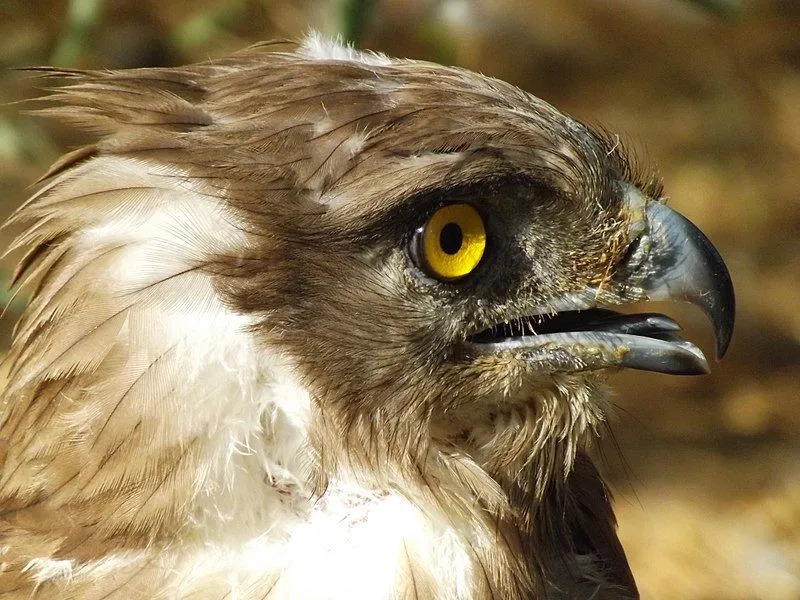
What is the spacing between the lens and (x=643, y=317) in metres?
2.03

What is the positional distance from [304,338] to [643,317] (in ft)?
2.12

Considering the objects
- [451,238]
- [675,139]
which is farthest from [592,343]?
[675,139]

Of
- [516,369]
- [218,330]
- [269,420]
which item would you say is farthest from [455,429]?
[218,330]

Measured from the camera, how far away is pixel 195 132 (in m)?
1.85

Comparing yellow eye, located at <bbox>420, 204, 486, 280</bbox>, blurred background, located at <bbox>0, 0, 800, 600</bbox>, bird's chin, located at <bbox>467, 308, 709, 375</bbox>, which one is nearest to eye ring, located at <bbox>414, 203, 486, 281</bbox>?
yellow eye, located at <bbox>420, 204, 486, 280</bbox>

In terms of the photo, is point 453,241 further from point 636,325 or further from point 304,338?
point 636,325

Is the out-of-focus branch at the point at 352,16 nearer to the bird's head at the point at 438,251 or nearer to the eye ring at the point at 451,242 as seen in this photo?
the bird's head at the point at 438,251

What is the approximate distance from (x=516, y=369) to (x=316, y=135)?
0.52 meters

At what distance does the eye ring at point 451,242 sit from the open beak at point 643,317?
135 mm

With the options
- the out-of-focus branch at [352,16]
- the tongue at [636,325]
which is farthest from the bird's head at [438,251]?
the out-of-focus branch at [352,16]

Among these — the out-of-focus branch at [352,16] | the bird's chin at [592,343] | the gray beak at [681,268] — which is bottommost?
the bird's chin at [592,343]

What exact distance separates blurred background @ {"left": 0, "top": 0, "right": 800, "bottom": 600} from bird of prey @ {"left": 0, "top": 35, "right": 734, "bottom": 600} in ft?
4.27

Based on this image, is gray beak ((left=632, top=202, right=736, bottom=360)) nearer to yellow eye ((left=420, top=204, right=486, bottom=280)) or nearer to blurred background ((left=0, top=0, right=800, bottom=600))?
yellow eye ((left=420, top=204, right=486, bottom=280))

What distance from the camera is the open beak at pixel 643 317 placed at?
6.31 feet
